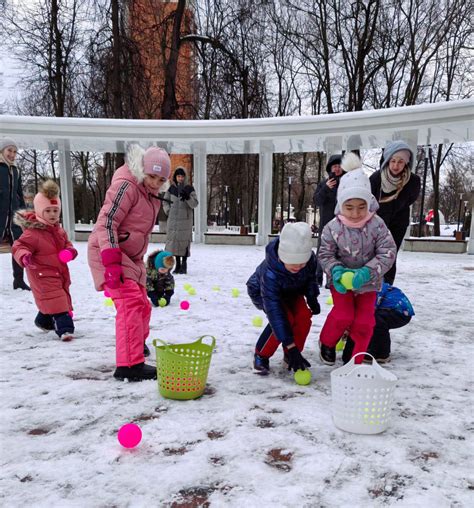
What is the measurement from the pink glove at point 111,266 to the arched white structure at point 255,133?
8.93 metres

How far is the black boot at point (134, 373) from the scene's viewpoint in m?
2.97

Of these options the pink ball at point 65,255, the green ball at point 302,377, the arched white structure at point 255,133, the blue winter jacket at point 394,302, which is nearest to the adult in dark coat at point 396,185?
the blue winter jacket at point 394,302

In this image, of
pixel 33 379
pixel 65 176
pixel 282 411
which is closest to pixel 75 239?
pixel 65 176

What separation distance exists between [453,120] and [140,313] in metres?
9.16

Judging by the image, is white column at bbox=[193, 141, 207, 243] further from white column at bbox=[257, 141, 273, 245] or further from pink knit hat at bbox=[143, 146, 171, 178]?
pink knit hat at bbox=[143, 146, 171, 178]

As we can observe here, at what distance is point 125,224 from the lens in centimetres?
298

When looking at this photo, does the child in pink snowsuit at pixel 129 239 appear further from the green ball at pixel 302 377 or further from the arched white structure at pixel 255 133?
the arched white structure at pixel 255 133

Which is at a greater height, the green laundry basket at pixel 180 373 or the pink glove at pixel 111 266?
the pink glove at pixel 111 266

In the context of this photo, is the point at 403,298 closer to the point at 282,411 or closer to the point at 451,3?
the point at 282,411

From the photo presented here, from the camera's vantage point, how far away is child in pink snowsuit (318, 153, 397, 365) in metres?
2.97

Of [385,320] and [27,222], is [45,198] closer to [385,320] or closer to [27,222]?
[27,222]

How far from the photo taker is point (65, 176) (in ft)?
45.1

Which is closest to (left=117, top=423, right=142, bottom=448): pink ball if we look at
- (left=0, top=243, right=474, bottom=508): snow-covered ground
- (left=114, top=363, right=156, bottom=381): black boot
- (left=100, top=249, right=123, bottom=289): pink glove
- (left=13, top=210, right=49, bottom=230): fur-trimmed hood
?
(left=0, top=243, right=474, bottom=508): snow-covered ground

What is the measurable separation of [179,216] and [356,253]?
483 centimetres
